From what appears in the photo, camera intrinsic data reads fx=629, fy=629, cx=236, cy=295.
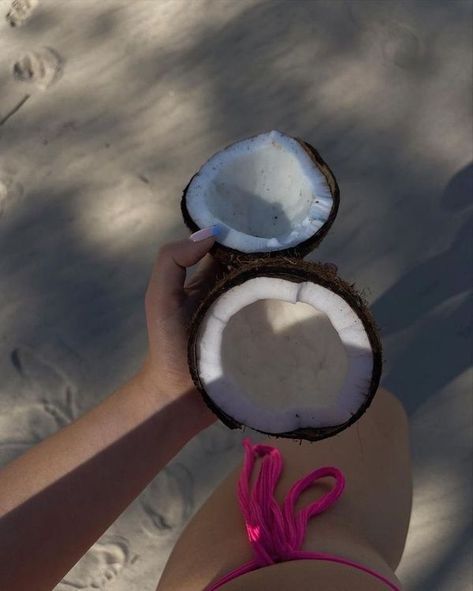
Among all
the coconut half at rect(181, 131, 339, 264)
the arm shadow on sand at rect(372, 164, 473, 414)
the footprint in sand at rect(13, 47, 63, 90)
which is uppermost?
the footprint in sand at rect(13, 47, 63, 90)

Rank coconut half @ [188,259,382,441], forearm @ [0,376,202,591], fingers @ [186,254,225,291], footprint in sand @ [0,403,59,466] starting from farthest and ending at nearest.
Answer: footprint in sand @ [0,403,59,466]
fingers @ [186,254,225,291]
forearm @ [0,376,202,591]
coconut half @ [188,259,382,441]

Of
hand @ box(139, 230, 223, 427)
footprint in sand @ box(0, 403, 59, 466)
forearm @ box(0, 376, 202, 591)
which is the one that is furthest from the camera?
footprint in sand @ box(0, 403, 59, 466)

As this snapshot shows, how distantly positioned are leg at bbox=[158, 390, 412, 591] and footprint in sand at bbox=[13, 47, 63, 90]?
1779mm

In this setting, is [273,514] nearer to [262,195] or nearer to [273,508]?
[273,508]

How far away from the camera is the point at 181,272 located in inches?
58.9

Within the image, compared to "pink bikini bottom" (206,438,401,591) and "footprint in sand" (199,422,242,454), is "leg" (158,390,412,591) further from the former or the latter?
"footprint in sand" (199,422,242,454)

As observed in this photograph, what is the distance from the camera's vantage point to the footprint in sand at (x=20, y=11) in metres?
2.68

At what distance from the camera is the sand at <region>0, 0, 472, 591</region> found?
222cm

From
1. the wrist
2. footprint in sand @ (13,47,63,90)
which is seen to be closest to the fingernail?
the wrist

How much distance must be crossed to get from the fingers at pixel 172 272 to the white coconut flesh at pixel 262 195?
6 cm

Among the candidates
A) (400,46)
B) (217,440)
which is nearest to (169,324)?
(217,440)

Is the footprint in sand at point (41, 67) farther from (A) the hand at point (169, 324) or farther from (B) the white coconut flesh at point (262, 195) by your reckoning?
(A) the hand at point (169, 324)

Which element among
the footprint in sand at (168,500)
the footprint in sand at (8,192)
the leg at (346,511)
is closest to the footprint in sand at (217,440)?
the footprint in sand at (168,500)

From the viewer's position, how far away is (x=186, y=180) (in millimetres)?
2518
